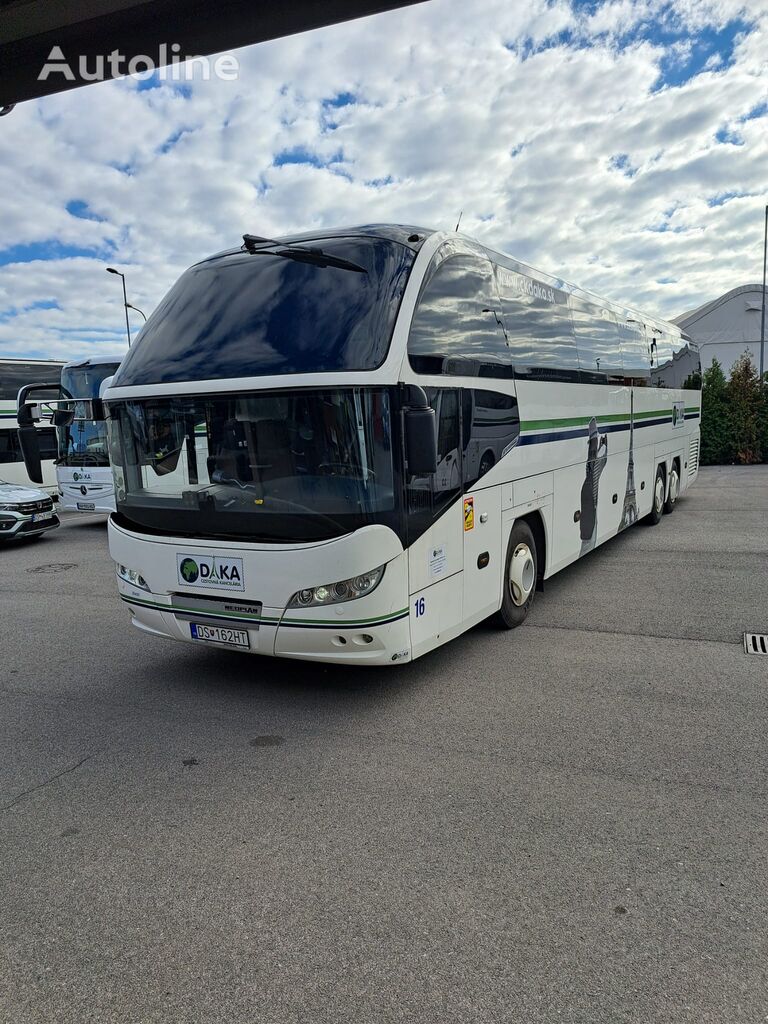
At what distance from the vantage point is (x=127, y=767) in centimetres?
440

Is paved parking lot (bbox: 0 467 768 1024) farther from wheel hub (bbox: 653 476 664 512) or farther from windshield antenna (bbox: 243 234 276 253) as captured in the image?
wheel hub (bbox: 653 476 664 512)

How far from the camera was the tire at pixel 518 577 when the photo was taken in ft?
21.9

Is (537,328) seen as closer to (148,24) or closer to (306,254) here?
(306,254)

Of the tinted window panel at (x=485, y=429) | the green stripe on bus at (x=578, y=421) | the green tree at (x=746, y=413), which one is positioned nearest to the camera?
the tinted window panel at (x=485, y=429)

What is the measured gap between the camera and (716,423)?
26.5 meters

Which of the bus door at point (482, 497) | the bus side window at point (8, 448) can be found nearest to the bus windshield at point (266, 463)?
the bus door at point (482, 497)

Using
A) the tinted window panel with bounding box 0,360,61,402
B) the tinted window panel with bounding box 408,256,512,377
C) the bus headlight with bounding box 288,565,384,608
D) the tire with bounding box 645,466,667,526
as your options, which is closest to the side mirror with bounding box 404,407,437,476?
the tinted window panel with bounding box 408,256,512,377

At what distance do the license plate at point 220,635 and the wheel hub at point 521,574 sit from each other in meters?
2.70

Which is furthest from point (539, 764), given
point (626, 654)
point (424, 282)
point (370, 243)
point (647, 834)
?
point (370, 243)

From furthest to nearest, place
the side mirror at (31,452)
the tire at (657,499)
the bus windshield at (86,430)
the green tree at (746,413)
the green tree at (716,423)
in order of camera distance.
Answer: the green tree at (716,423) < the green tree at (746,413) < the bus windshield at (86,430) < the tire at (657,499) < the side mirror at (31,452)

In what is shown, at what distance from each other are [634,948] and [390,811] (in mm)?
1379

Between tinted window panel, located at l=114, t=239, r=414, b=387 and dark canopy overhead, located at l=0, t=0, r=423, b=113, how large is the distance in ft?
4.74

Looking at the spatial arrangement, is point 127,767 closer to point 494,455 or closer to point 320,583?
point 320,583

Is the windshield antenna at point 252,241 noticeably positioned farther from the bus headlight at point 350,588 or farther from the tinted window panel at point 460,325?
the bus headlight at point 350,588
